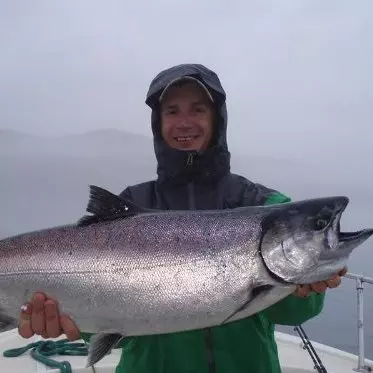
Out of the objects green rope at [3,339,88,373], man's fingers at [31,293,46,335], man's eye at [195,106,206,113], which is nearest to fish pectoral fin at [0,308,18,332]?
man's fingers at [31,293,46,335]

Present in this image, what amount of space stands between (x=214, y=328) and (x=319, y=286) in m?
0.60

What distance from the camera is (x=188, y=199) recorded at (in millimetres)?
3129

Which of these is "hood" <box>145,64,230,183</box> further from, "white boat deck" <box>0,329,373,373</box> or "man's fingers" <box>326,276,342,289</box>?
"white boat deck" <box>0,329,373,373</box>

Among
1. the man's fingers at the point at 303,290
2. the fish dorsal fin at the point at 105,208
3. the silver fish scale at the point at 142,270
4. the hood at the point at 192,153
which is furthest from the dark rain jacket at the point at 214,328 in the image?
the fish dorsal fin at the point at 105,208

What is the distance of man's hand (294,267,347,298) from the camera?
2.44m

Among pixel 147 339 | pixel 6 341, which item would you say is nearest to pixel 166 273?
pixel 147 339

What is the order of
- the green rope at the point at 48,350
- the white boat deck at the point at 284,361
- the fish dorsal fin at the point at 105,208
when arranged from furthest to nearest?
the green rope at the point at 48,350
the white boat deck at the point at 284,361
the fish dorsal fin at the point at 105,208

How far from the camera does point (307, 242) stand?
2.42m

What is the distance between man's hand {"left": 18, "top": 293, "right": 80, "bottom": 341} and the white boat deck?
6.80 ft

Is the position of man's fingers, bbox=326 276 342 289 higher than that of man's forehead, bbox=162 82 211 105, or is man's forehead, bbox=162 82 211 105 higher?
man's forehead, bbox=162 82 211 105

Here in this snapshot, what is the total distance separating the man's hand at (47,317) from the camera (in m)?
2.55

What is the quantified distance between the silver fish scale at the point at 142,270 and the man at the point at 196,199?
0.16 m

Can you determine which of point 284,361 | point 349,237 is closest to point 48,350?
point 284,361

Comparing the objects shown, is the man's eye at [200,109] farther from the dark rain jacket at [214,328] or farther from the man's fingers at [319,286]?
the man's fingers at [319,286]
